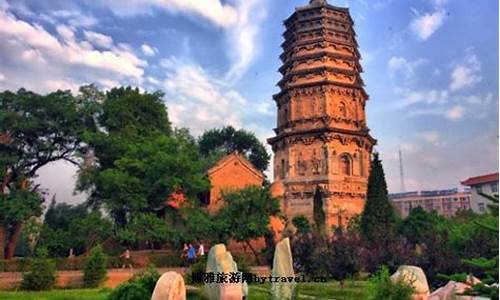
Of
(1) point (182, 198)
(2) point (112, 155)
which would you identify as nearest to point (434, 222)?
(1) point (182, 198)

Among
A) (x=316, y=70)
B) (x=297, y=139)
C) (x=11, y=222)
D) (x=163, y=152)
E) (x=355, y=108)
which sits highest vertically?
(x=316, y=70)

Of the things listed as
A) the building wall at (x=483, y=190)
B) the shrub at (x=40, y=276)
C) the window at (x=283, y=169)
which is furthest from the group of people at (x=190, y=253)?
the building wall at (x=483, y=190)

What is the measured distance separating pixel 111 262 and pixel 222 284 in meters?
12.5

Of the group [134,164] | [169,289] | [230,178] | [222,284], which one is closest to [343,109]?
[230,178]

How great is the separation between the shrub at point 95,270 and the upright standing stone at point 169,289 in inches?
415

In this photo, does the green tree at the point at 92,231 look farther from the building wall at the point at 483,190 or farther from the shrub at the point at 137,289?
the building wall at the point at 483,190

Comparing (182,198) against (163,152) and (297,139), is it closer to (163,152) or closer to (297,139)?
(163,152)

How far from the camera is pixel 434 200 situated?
84.9 m

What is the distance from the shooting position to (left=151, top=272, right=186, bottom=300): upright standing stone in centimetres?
931

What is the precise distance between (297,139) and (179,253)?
50.5 ft

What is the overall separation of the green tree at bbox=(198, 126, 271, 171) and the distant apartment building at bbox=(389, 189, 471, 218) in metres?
34.8

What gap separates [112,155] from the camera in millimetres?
29047

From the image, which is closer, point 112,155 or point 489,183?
point 112,155

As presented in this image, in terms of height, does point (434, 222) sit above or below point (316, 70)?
below
